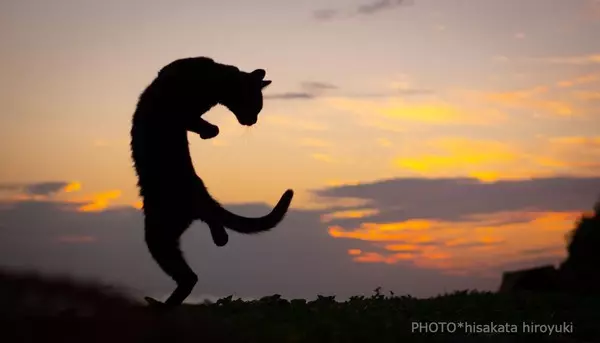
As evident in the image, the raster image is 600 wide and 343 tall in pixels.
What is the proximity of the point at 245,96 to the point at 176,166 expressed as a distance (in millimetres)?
1193

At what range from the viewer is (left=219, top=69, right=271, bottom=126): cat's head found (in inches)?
332

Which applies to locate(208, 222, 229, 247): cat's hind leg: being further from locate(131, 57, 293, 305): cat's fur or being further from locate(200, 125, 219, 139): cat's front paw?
locate(200, 125, 219, 139): cat's front paw

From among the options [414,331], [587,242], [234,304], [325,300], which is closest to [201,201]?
[234,304]

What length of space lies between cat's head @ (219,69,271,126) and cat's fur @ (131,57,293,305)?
0.34 feet

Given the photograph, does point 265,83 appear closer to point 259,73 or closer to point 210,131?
point 259,73

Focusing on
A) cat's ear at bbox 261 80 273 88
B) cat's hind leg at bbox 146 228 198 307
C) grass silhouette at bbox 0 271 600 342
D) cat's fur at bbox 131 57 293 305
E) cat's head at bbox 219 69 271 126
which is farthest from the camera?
cat's ear at bbox 261 80 273 88

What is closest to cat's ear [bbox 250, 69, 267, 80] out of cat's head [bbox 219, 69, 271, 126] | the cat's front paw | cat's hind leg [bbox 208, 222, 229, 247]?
cat's head [bbox 219, 69, 271, 126]

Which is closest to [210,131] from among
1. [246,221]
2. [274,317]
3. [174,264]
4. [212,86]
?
[212,86]

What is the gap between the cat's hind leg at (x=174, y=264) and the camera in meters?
7.76

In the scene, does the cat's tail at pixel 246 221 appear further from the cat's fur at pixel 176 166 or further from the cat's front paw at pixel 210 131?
the cat's front paw at pixel 210 131

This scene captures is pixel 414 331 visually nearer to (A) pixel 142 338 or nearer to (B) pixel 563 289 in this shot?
(A) pixel 142 338

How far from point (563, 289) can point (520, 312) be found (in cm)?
703

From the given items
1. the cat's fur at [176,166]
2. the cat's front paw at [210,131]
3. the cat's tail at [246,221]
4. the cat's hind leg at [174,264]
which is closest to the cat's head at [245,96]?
the cat's fur at [176,166]

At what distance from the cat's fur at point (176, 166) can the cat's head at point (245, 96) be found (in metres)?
0.10
